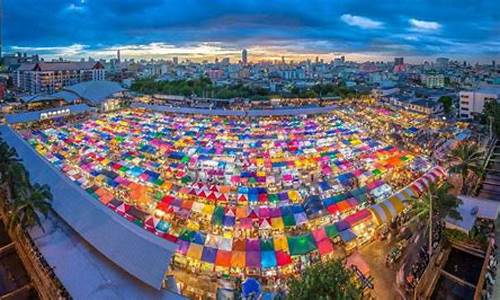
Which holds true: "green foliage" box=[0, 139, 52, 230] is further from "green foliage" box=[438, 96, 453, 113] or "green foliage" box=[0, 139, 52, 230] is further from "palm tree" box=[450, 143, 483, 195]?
"green foliage" box=[438, 96, 453, 113]

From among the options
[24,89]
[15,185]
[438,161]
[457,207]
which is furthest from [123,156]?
[24,89]

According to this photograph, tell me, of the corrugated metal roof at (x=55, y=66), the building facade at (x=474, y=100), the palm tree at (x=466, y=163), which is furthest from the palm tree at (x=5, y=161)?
the corrugated metal roof at (x=55, y=66)

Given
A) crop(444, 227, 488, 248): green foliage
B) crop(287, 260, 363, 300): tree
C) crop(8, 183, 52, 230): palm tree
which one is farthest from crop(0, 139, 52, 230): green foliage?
crop(444, 227, 488, 248): green foliage

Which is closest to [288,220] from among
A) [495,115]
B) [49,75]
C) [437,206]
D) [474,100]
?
[437,206]

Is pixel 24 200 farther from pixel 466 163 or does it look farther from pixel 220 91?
pixel 220 91

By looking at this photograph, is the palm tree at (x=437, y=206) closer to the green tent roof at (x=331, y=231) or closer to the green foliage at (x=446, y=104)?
the green tent roof at (x=331, y=231)

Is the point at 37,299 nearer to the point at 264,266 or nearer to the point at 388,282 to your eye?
the point at 264,266
